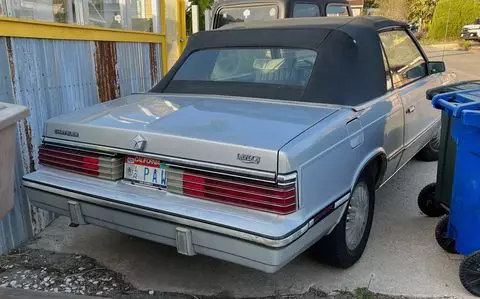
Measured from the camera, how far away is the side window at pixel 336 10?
8062mm

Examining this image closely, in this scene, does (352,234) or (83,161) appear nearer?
(83,161)

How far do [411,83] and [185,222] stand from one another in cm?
294

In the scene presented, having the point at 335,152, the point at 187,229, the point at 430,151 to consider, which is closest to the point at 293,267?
the point at 335,152

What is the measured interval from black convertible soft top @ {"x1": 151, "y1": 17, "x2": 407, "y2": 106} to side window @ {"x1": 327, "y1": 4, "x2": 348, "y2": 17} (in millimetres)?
3983

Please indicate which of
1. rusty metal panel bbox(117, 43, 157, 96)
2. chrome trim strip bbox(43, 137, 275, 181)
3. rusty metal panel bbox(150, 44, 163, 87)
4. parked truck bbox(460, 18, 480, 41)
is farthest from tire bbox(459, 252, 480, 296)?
parked truck bbox(460, 18, 480, 41)

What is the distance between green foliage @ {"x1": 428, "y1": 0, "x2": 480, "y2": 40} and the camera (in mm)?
29766

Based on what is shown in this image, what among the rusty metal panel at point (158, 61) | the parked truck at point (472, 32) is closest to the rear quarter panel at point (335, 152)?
the rusty metal panel at point (158, 61)

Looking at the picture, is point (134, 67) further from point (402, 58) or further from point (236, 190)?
point (236, 190)

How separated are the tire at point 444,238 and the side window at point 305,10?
186 inches

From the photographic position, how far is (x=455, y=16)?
3000 centimetres

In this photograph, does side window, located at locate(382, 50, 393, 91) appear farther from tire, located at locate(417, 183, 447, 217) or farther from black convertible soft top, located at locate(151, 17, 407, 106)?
tire, located at locate(417, 183, 447, 217)

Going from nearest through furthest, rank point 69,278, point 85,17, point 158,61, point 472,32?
point 69,278 < point 85,17 < point 158,61 < point 472,32

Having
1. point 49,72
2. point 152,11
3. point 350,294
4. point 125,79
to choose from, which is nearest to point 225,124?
point 350,294

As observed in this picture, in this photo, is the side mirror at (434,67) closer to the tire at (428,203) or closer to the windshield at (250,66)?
the tire at (428,203)
